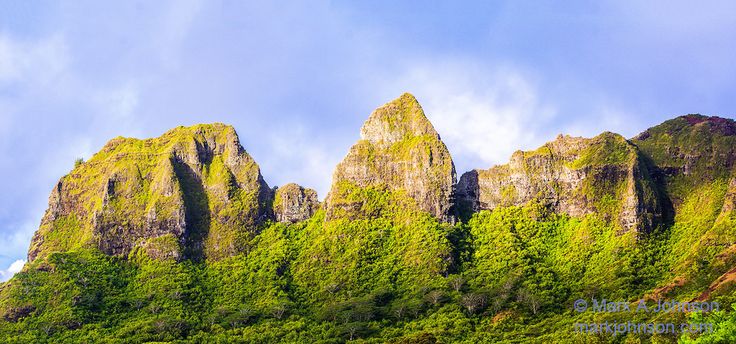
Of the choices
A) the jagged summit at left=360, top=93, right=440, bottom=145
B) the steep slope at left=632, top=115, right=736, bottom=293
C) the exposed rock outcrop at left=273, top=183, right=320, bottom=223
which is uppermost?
the jagged summit at left=360, top=93, right=440, bottom=145

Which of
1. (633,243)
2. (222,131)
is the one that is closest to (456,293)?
(633,243)

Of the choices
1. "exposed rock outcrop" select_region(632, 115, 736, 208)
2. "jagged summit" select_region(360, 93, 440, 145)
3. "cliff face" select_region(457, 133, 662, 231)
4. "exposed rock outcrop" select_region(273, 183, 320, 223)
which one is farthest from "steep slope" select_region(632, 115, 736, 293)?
"exposed rock outcrop" select_region(273, 183, 320, 223)

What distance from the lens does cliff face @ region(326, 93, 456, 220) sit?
144000 millimetres

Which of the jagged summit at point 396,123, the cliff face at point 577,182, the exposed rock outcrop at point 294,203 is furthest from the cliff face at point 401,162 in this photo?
the cliff face at point 577,182

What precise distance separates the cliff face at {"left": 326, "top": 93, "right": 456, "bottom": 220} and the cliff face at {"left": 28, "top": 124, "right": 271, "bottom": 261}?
61.1ft

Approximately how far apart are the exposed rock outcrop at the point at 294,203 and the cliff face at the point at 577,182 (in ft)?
95.8

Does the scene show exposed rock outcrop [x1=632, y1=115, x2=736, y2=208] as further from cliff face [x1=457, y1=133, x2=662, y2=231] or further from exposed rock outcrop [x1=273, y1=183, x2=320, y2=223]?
exposed rock outcrop [x1=273, y1=183, x2=320, y2=223]

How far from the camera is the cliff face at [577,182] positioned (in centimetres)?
13175

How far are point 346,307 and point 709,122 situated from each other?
7384 centimetres

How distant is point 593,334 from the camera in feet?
291

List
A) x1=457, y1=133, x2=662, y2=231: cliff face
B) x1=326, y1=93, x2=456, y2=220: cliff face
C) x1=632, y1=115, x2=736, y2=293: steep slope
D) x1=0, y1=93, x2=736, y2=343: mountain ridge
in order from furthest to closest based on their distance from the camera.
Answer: x1=326, y1=93, x2=456, y2=220: cliff face, x1=457, y1=133, x2=662, y2=231: cliff face, x1=0, y1=93, x2=736, y2=343: mountain ridge, x1=632, y1=115, x2=736, y2=293: steep slope

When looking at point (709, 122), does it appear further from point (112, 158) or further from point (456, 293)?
point (112, 158)

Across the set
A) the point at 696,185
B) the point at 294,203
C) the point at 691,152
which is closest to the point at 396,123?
the point at 294,203

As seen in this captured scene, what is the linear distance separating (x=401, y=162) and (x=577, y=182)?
106 ft
